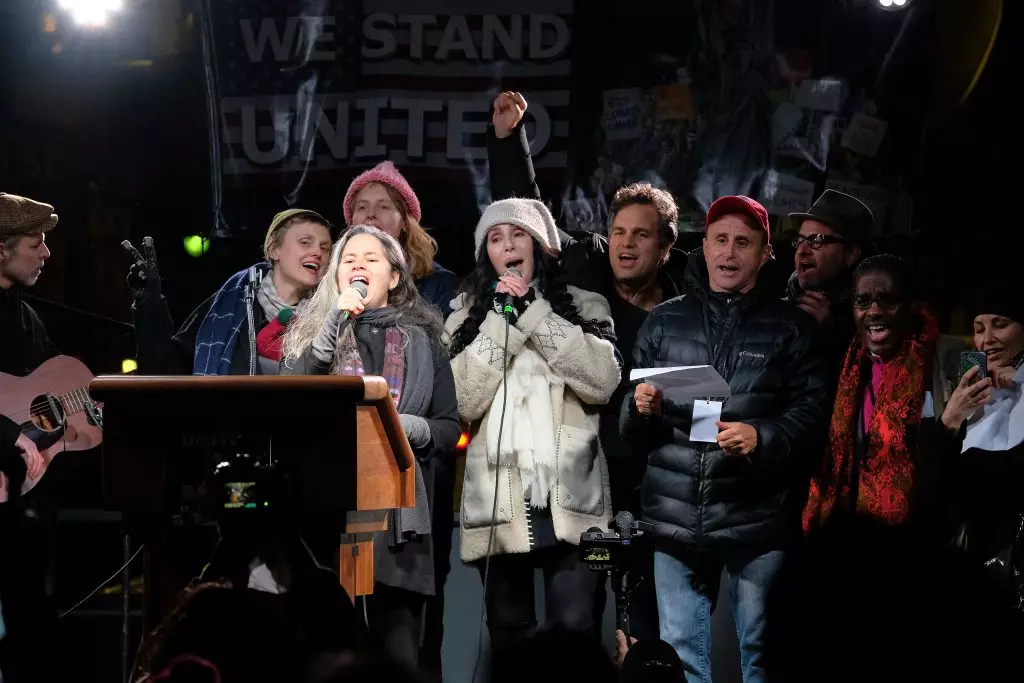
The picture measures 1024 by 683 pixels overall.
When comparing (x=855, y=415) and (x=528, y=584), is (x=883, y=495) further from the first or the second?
(x=528, y=584)

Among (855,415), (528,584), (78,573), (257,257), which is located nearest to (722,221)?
(855,415)

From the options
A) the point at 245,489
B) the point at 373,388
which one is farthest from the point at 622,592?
the point at 245,489

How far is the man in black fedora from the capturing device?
4.33 m

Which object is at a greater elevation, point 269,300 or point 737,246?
point 737,246

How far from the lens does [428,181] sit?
524cm

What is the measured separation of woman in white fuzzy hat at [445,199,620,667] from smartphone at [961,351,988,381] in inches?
48.6

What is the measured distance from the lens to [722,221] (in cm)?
419

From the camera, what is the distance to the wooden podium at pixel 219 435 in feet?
7.70

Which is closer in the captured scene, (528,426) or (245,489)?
(245,489)

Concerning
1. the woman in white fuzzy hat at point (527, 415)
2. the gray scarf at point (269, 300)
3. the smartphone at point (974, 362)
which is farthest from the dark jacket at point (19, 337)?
the smartphone at point (974, 362)

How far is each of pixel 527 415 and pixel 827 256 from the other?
1.33 metres

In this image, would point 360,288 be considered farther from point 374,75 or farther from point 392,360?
point 374,75

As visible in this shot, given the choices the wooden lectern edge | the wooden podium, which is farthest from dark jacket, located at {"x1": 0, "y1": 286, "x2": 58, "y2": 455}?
the wooden lectern edge

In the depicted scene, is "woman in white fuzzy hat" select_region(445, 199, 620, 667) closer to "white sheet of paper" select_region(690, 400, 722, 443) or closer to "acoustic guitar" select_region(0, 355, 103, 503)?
"white sheet of paper" select_region(690, 400, 722, 443)
